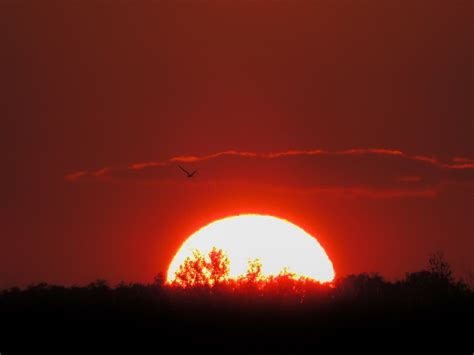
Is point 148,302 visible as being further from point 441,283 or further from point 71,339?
point 441,283

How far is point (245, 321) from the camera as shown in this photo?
44906mm

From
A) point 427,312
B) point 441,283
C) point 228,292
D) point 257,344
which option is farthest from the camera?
point 441,283

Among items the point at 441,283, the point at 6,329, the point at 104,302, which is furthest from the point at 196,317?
the point at 441,283

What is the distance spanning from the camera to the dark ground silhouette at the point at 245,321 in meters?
43.3

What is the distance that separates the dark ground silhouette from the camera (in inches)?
1704

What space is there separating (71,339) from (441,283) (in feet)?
69.0

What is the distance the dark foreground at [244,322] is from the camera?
4328cm

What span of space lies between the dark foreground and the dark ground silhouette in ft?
0.15

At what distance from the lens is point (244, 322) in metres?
44.8

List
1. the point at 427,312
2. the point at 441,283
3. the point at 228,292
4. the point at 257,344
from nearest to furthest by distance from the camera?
the point at 257,344 → the point at 427,312 → the point at 228,292 → the point at 441,283

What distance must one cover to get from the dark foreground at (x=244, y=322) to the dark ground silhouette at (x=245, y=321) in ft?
0.15

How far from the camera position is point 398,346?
1698 inches

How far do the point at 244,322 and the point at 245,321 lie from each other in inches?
4.3

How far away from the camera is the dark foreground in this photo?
142ft
